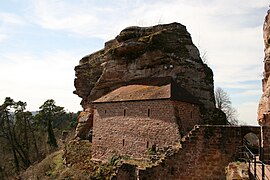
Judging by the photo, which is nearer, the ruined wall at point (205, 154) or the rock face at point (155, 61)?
the ruined wall at point (205, 154)

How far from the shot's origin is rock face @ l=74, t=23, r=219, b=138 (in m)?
23.2

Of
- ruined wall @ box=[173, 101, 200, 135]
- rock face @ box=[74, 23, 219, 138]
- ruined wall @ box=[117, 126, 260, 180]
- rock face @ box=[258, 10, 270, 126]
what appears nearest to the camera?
ruined wall @ box=[117, 126, 260, 180]

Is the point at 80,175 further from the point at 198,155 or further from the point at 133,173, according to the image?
the point at 198,155

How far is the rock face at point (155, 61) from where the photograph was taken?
23.2 meters

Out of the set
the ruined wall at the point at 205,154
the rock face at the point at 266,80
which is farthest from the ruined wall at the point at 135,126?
the rock face at the point at 266,80

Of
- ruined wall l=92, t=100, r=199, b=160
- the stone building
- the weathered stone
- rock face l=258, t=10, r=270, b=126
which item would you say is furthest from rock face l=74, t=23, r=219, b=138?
rock face l=258, t=10, r=270, b=126

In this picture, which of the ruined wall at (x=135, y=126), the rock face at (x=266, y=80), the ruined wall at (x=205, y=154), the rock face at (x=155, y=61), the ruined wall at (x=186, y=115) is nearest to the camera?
the ruined wall at (x=205, y=154)

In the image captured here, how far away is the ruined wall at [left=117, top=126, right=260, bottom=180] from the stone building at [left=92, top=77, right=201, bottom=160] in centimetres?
455

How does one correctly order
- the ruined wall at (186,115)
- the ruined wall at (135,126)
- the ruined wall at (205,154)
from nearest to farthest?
the ruined wall at (205,154) → the ruined wall at (135,126) → the ruined wall at (186,115)

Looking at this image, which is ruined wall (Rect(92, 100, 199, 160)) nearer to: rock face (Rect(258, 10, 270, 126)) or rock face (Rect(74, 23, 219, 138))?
rock face (Rect(74, 23, 219, 138))

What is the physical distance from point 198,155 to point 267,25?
816cm

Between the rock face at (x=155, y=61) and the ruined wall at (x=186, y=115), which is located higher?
the rock face at (x=155, y=61)

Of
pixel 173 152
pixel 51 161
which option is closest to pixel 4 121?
pixel 51 161

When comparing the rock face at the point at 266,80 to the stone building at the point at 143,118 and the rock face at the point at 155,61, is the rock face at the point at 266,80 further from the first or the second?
the rock face at the point at 155,61
